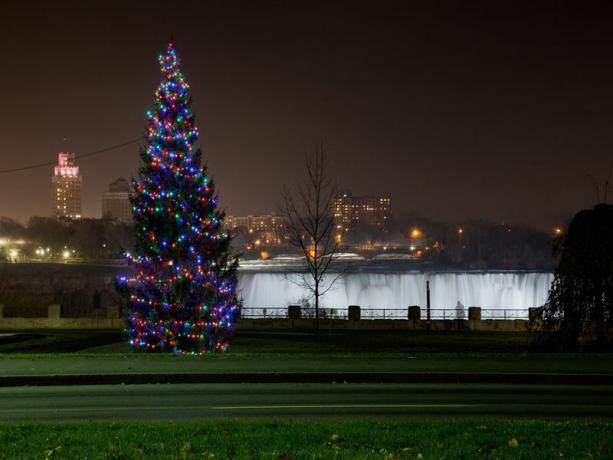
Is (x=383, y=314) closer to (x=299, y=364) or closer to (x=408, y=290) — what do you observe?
(x=408, y=290)

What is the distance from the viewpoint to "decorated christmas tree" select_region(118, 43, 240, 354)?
23.6 meters

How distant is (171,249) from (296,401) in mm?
11773

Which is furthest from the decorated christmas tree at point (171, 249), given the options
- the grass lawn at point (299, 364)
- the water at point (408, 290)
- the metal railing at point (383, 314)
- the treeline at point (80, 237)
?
the treeline at point (80, 237)

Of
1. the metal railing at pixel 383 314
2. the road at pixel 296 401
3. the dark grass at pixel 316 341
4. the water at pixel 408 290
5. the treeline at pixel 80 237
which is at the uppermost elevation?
the treeline at pixel 80 237

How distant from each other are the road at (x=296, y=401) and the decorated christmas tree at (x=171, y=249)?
331 inches

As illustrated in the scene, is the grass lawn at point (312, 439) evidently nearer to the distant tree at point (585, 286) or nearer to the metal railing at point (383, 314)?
the distant tree at point (585, 286)

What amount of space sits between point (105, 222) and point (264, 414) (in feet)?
498

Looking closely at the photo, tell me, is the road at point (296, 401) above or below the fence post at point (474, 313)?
below

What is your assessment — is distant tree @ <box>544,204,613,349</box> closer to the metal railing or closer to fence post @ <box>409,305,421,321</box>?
fence post @ <box>409,305,421,321</box>

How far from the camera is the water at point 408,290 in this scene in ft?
204

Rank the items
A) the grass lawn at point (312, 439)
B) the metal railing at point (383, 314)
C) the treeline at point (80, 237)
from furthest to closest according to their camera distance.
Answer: the treeline at point (80, 237)
the metal railing at point (383, 314)
the grass lawn at point (312, 439)

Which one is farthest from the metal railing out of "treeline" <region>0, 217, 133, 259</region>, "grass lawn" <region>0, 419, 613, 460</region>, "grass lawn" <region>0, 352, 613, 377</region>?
"treeline" <region>0, 217, 133, 259</region>

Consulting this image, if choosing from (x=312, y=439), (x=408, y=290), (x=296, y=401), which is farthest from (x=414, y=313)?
(x=312, y=439)

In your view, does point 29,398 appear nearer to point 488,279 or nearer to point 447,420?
point 447,420
